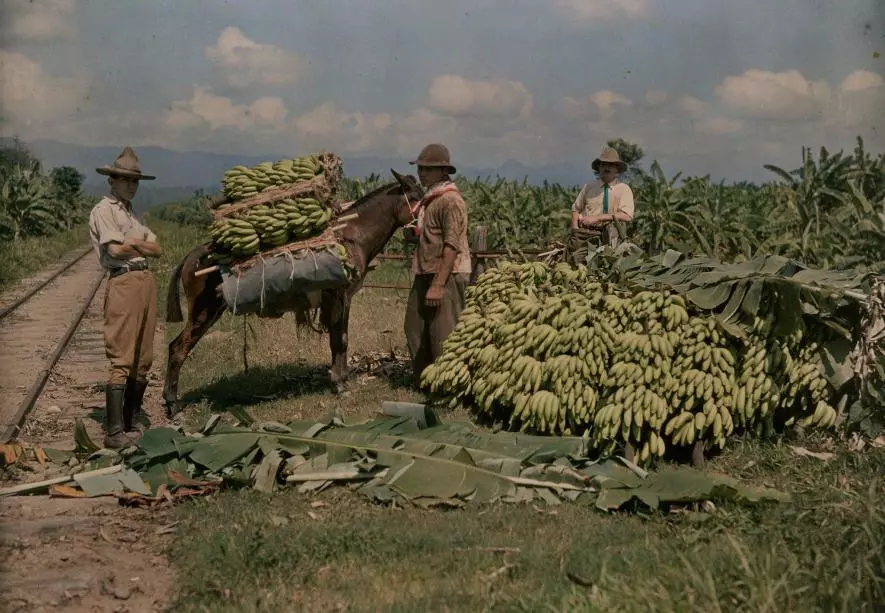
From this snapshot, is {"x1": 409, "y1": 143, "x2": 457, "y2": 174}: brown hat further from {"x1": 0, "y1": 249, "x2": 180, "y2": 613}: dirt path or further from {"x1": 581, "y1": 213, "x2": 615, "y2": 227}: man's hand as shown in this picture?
{"x1": 0, "y1": 249, "x2": 180, "y2": 613}: dirt path

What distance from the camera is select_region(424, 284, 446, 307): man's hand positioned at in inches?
342

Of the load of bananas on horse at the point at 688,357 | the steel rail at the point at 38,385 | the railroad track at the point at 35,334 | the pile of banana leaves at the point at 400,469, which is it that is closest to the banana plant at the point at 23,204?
the railroad track at the point at 35,334

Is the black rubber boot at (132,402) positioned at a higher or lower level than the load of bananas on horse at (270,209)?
lower

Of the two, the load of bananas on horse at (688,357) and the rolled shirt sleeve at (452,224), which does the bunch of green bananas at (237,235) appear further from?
the load of bananas on horse at (688,357)

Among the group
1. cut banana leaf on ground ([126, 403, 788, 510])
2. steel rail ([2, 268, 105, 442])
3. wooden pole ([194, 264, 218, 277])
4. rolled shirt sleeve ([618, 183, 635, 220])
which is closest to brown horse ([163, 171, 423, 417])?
wooden pole ([194, 264, 218, 277])

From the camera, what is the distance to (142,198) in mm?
7949

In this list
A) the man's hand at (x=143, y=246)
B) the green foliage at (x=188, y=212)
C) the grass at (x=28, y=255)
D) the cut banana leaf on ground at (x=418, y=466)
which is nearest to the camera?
the cut banana leaf on ground at (x=418, y=466)

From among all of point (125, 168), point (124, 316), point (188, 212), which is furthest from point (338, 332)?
point (188, 212)

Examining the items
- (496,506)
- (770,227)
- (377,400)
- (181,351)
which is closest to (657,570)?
(496,506)

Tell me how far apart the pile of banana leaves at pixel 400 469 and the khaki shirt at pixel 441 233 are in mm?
2230

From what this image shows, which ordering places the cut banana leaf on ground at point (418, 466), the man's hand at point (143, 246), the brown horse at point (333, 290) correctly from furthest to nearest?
the brown horse at point (333, 290)
the man's hand at point (143, 246)
the cut banana leaf on ground at point (418, 466)

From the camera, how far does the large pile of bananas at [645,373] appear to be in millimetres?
6488

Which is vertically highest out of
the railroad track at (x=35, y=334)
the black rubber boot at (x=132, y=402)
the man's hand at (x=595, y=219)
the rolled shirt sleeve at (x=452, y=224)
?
the man's hand at (x=595, y=219)

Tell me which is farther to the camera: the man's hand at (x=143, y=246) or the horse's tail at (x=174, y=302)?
the horse's tail at (x=174, y=302)
